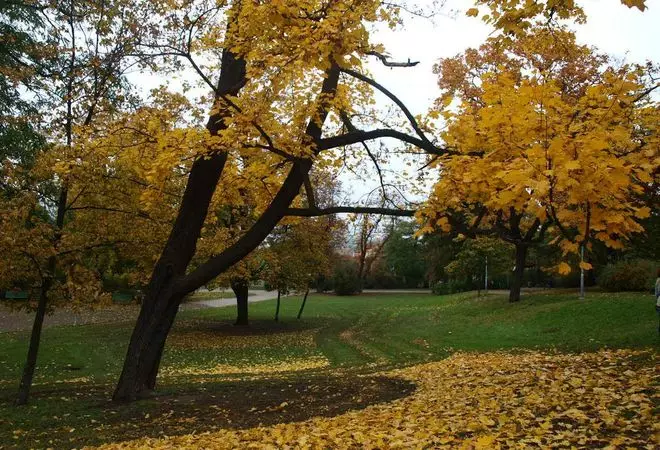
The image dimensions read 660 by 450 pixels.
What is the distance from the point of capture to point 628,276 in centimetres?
2334

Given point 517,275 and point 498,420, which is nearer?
point 498,420

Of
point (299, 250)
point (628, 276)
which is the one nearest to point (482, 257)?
point (628, 276)

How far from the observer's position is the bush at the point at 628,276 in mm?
22844

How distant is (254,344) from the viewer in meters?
20.5

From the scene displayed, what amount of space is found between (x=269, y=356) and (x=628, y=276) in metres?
15.7

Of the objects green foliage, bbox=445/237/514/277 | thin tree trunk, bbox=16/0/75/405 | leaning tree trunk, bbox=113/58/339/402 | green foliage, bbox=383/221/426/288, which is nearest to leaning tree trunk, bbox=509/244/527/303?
green foliage, bbox=445/237/514/277

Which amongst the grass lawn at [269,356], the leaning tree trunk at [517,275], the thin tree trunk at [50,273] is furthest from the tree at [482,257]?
the thin tree trunk at [50,273]

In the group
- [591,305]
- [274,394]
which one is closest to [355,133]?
[274,394]

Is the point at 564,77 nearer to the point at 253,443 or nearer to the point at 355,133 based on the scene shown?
the point at 355,133

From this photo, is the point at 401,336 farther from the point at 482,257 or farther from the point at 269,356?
the point at 482,257

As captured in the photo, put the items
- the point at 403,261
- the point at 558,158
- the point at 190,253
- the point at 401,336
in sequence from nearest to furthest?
the point at 558,158 < the point at 190,253 < the point at 401,336 < the point at 403,261

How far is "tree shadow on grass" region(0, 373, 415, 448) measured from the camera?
6074mm

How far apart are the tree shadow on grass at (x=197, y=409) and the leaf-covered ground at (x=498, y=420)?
43cm

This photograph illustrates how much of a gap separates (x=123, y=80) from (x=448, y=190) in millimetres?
6838
